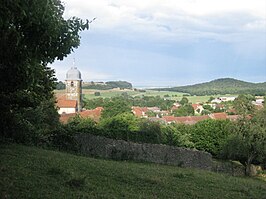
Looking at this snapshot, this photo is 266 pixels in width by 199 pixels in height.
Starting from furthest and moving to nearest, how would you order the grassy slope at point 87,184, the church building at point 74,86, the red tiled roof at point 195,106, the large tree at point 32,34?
the red tiled roof at point 195,106
the church building at point 74,86
the grassy slope at point 87,184
the large tree at point 32,34

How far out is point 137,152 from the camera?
73.7ft

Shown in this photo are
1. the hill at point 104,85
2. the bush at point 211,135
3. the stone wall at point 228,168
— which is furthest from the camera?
the hill at point 104,85

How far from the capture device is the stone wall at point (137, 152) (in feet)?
69.3

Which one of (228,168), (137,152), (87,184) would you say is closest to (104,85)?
(228,168)

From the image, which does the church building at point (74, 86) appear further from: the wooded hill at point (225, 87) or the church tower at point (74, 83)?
the wooded hill at point (225, 87)

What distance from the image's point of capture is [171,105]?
144875 mm

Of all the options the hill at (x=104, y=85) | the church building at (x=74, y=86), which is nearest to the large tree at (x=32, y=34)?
the church building at (x=74, y=86)

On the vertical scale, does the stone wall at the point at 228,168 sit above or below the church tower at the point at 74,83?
below

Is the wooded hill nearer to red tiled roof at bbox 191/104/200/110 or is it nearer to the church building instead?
red tiled roof at bbox 191/104/200/110

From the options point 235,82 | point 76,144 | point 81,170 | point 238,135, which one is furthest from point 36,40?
point 235,82

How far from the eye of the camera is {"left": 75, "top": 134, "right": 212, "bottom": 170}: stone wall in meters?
21.1

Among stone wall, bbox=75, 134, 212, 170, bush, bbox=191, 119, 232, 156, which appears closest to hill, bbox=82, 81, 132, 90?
bush, bbox=191, 119, 232, 156

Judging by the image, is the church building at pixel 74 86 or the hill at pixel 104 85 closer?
the church building at pixel 74 86

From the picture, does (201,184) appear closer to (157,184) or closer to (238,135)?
(157,184)
